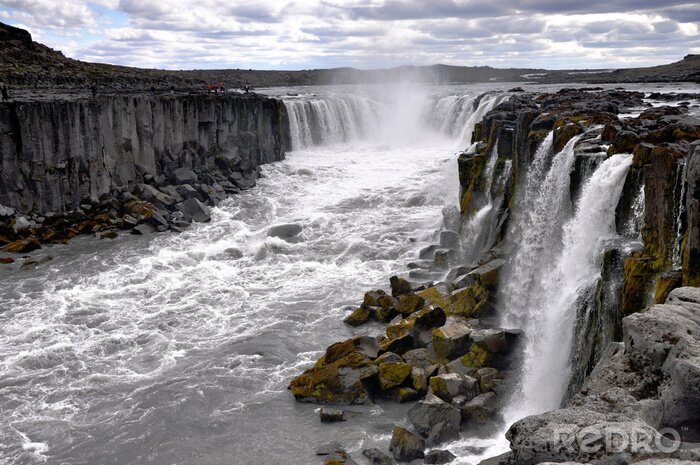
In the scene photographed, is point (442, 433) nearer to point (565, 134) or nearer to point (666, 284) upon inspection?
point (666, 284)

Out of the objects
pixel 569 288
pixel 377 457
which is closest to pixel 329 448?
pixel 377 457

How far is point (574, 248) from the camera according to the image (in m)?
16.9

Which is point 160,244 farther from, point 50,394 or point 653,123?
point 653,123

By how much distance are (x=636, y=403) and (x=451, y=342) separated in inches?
356

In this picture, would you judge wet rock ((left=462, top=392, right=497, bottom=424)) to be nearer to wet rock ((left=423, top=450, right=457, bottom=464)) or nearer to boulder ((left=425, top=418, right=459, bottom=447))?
boulder ((left=425, top=418, right=459, bottom=447))

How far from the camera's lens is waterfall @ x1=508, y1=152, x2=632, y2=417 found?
15.5 meters

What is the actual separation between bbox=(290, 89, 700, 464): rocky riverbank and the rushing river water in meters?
1.16

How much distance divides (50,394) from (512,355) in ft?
40.1

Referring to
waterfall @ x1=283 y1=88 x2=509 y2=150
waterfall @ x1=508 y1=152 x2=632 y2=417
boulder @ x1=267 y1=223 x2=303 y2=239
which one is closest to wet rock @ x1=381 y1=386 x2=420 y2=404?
waterfall @ x1=508 y1=152 x2=632 y2=417

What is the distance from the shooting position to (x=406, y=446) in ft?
44.4

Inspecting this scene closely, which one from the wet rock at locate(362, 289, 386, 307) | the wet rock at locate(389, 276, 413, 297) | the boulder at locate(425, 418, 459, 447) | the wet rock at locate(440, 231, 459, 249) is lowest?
the boulder at locate(425, 418, 459, 447)

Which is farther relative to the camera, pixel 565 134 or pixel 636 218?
pixel 565 134

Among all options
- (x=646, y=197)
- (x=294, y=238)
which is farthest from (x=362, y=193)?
(x=646, y=197)

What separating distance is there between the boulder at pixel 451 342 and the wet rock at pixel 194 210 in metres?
19.6
